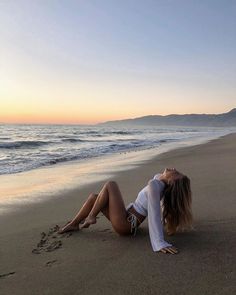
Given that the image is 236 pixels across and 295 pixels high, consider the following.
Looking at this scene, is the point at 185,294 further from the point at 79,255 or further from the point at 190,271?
the point at 79,255

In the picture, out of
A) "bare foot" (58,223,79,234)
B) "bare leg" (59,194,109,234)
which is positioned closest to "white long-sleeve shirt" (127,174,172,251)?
"bare leg" (59,194,109,234)

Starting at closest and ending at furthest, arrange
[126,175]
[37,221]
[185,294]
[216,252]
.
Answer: [185,294] → [216,252] → [37,221] → [126,175]

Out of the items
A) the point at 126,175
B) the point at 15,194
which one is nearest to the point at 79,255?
the point at 15,194

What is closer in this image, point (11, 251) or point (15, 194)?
point (11, 251)

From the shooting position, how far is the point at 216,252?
4.00m

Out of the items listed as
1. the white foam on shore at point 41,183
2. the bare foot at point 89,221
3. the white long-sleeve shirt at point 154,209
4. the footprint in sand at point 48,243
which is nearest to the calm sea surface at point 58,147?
the white foam on shore at point 41,183

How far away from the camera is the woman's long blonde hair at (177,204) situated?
177 inches

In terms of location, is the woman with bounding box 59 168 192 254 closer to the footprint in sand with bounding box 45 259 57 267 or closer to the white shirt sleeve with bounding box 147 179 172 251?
the white shirt sleeve with bounding box 147 179 172 251

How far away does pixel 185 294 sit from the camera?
3152mm

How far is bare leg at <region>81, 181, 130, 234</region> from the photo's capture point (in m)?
4.75

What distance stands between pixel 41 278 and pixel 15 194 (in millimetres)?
4635

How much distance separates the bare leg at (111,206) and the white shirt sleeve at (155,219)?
0.45 meters

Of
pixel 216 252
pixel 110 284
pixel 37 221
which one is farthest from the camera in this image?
pixel 37 221

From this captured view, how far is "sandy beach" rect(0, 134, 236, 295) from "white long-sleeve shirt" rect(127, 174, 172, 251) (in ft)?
0.44
